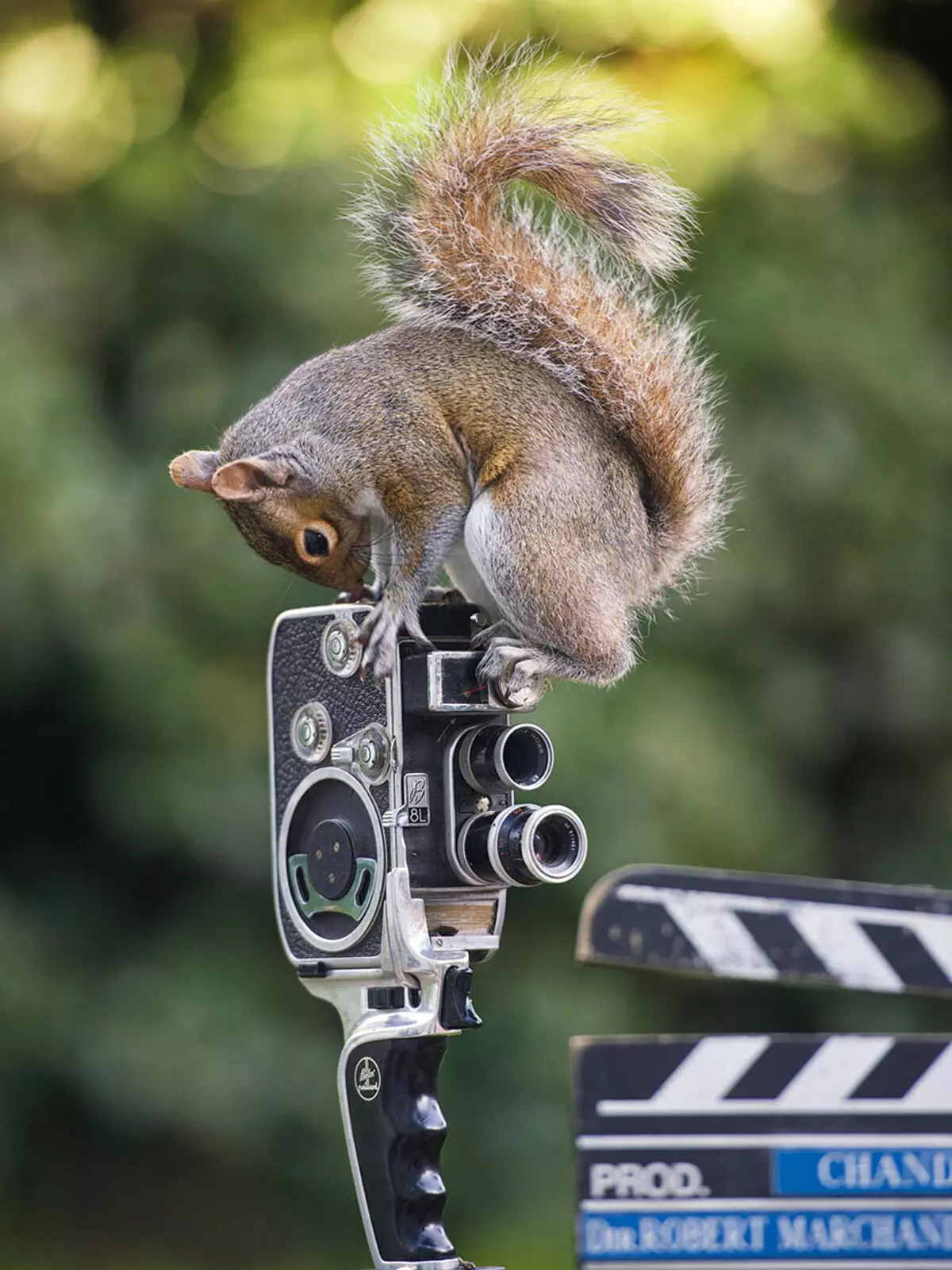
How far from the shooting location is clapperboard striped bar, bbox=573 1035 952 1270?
1.82 m

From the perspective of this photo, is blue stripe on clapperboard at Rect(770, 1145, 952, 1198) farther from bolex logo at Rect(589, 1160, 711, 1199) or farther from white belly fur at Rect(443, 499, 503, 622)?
white belly fur at Rect(443, 499, 503, 622)

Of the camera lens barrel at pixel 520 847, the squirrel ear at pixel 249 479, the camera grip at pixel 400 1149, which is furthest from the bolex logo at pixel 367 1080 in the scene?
the squirrel ear at pixel 249 479

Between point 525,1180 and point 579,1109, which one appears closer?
point 579,1109

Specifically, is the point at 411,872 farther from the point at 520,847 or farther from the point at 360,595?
the point at 360,595

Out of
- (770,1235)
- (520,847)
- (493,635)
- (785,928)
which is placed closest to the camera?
(520,847)

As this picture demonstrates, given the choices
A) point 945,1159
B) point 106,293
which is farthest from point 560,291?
point 106,293

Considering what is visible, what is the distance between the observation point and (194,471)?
1806mm

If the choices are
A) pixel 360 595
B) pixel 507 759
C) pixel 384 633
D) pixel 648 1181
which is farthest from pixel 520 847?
pixel 648 1181

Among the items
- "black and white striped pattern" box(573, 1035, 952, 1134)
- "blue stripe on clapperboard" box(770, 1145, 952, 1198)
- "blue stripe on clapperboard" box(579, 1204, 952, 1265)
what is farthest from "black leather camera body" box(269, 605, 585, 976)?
"blue stripe on clapperboard" box(770, 1145, 952, 1198)

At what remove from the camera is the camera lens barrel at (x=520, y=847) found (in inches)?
62.2

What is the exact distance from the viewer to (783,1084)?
6.17 feet

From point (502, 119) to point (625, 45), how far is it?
9.60ft

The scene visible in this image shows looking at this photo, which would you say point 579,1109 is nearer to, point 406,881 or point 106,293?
point 406,881

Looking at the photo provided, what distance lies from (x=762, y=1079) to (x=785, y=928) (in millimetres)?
172
